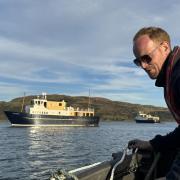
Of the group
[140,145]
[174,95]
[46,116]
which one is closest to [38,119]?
[46,116]

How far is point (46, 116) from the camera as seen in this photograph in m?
80.2

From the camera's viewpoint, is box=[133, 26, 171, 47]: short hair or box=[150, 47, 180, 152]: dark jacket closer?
box=[150, 47, 180, 152]: dark jacket

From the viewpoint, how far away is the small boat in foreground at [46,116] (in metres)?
79.1

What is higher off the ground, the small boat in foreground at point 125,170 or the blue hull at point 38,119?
the blue hull at point 38,119

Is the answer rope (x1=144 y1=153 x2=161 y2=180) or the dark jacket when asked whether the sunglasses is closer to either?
the dark jacket

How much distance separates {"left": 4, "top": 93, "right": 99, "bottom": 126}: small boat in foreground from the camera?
79062 mm

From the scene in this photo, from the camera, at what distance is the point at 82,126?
291 feet

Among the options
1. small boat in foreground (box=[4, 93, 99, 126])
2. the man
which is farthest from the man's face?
small boat in foreground (box=[4, 93, 99, 126])

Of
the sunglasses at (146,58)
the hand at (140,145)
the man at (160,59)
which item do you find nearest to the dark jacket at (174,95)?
the man at (160,59)

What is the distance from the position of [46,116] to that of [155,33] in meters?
77.6

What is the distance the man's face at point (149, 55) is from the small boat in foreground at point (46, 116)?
2984 inches

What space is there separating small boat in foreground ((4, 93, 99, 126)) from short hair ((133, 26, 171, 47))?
75.9 metres

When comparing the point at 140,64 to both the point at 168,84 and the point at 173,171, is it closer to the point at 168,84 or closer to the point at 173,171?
the point at 168,84

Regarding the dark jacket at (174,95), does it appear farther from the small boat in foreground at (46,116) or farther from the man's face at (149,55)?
the small boat in foreground at (46,116)
